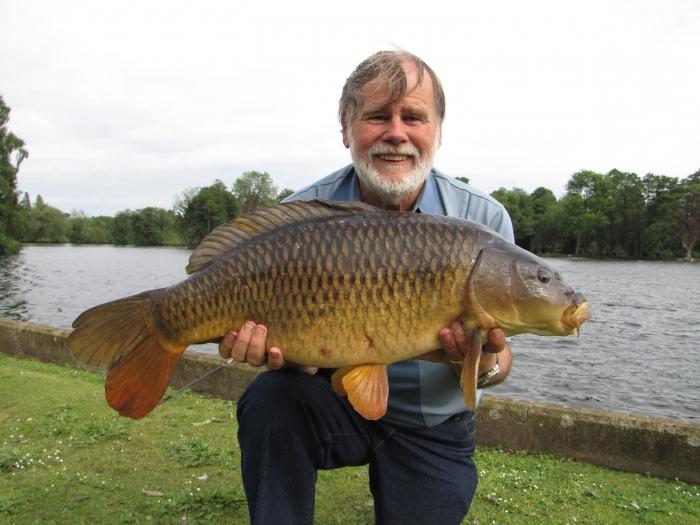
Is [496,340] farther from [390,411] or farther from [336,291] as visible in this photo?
[390,411]

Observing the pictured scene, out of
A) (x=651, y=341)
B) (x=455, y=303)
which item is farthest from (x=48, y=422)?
(x=651, y=341)

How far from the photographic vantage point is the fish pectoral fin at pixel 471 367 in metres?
1.81

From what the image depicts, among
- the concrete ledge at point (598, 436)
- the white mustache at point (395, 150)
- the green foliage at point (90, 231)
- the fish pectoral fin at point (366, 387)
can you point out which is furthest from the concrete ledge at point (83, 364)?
the green foliage at point (90, 231)

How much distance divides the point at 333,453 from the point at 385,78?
156 cm

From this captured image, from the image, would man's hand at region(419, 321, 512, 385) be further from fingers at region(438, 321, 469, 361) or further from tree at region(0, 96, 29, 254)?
tree at region(0, 96, 29, 254)

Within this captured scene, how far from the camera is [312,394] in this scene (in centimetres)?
230

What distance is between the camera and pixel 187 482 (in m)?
2.95

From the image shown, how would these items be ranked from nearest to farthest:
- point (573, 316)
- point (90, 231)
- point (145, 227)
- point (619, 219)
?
1. point (573, 316)
2. point (619, 219)
3. point (145, 227)
4. point (90, 231)

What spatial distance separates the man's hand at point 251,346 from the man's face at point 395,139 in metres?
0.85

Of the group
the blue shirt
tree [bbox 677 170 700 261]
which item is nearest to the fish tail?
the blue shirt

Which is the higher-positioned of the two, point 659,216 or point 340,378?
point 659,216

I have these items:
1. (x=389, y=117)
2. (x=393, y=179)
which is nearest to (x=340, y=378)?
(x=393, y=179)

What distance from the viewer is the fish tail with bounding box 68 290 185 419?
6.48ft

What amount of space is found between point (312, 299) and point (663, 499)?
2.24m
